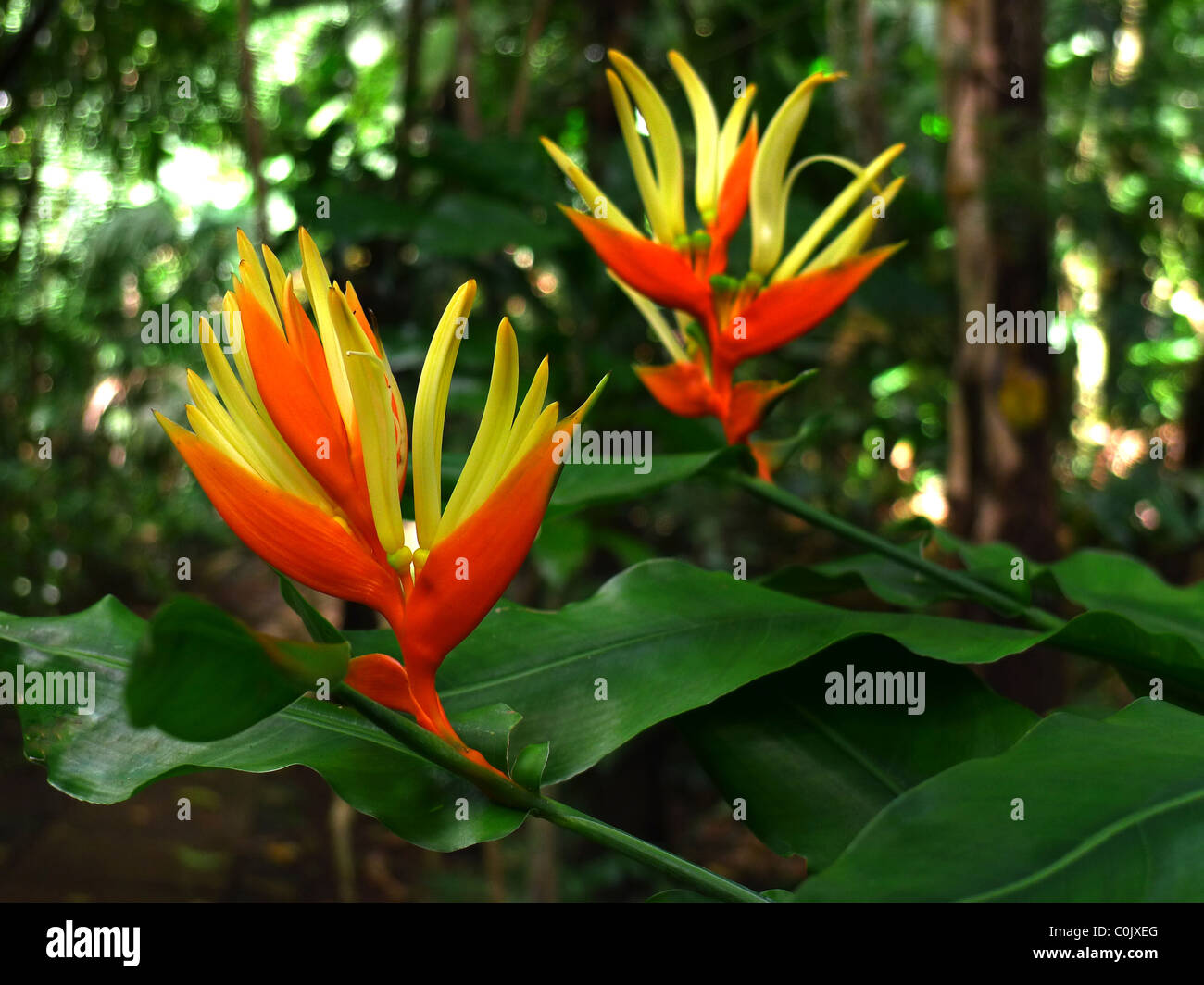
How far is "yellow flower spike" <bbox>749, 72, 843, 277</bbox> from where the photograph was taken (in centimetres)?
Answer: 50

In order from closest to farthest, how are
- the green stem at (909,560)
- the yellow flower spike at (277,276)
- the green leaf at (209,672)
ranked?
the green leaf at (209,672) < the yellow flower spike at (277,276) < the green stem at (909,560)

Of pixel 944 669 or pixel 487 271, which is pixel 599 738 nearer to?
pixel 944 669

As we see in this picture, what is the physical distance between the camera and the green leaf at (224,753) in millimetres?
330

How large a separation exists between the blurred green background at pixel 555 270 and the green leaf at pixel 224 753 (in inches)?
13.2

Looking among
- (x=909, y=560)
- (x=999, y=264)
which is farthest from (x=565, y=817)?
(x=999, y=264)

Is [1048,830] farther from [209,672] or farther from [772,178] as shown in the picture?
[772,178]

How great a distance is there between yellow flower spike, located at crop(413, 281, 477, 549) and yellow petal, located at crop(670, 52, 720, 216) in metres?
0.23

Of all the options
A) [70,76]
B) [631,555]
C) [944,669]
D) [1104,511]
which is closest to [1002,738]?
[944,669]

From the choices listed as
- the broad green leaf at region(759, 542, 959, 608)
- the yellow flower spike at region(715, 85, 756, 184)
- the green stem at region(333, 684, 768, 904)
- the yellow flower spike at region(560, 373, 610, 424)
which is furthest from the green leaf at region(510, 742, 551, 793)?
the yellow flower spike at region(715, 85, 756, 184)

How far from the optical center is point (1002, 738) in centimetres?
40

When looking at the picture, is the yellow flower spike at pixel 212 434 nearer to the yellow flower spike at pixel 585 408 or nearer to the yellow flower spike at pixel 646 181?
the yellow flower spike at pixel 585 408

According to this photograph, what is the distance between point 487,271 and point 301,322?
50.1 inches

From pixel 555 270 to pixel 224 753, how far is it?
4.21ft

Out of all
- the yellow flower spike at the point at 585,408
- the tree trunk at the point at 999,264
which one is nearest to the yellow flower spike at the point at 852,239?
the yellow flower spike at the point at 585,408
